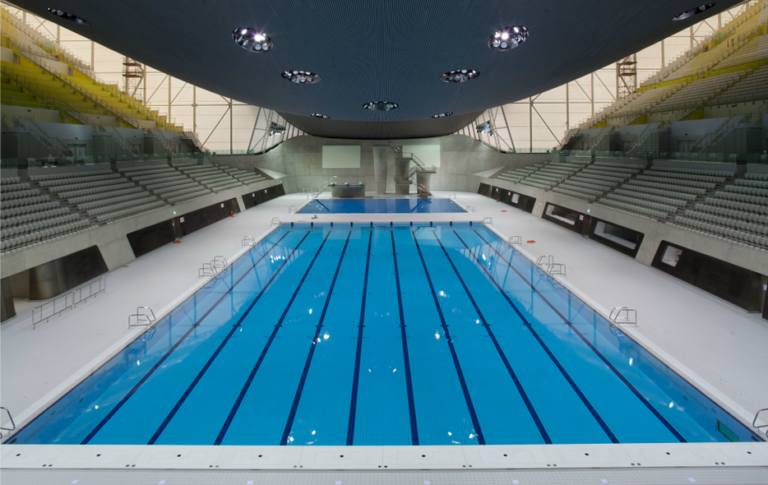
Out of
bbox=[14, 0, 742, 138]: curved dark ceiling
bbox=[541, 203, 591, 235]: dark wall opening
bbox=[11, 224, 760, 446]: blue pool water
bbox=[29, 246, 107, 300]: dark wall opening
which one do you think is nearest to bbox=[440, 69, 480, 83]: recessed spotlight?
bbox=[14, 0, 742, 138]: curved dark ceiling

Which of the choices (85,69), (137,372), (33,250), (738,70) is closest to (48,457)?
(137,372)

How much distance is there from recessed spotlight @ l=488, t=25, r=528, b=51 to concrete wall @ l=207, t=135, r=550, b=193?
65.4 feet

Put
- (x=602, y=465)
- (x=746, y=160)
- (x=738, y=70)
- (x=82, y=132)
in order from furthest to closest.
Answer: (x=738, y=70) < (x=82, y=132) < (x=746, y=160) < (x=602, y=465)

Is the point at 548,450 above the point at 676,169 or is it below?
below

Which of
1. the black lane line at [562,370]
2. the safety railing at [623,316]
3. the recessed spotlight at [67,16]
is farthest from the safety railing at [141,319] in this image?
the safety railing at [623,316]

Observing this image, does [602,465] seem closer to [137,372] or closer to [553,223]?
[137,372]

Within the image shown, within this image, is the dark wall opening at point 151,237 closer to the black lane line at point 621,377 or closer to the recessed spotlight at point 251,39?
the recessed spotlight at point 251,39

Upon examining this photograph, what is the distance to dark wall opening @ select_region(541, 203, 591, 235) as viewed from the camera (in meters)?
13.7

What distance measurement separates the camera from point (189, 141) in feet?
79.9

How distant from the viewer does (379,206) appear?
2120 centimetres

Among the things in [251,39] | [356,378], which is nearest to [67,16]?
[251,39]

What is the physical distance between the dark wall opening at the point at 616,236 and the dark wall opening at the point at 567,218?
0.48 metres

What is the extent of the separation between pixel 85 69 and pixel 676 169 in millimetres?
30455

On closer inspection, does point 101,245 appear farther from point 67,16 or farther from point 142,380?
point 142,380
